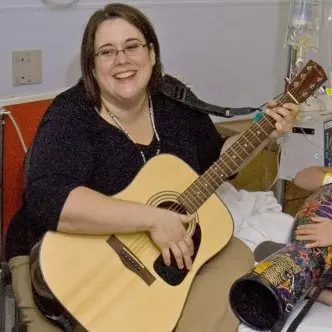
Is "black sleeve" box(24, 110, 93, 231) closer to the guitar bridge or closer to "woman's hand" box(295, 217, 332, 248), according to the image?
the guitar bridge

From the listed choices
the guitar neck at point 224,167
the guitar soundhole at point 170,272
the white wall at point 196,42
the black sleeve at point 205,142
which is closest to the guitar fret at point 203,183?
the guitar neck at point 224,167

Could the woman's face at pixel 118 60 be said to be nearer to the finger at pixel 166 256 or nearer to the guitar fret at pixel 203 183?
the guitar fret at pixel 203 183

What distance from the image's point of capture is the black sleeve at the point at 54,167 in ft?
4.53

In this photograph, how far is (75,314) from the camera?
4.32ft

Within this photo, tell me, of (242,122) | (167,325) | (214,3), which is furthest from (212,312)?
(214,3)

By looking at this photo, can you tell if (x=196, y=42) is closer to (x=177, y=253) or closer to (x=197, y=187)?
(x=197, y=187)

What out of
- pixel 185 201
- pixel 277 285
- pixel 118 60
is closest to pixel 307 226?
pixel 277 285

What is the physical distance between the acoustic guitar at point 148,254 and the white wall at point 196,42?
62cm

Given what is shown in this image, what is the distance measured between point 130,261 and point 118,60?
48 centimetres

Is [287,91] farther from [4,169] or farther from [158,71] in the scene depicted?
[4,169]

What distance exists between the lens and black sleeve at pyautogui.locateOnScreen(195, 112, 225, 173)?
1729 millimetres

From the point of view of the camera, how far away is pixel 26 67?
1.88 m

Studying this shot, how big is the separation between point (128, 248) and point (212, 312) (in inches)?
9.3

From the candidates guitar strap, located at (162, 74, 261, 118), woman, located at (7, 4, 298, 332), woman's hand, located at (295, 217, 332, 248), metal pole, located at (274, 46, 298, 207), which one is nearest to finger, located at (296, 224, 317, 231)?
woman's hand, located at (295, 217, 332, 248)
